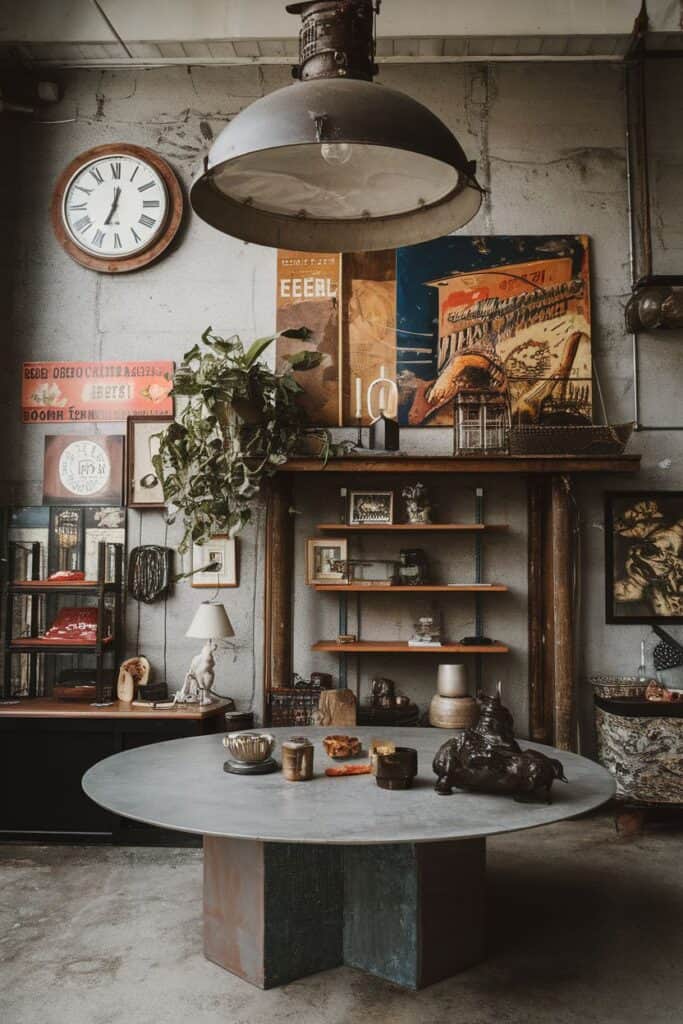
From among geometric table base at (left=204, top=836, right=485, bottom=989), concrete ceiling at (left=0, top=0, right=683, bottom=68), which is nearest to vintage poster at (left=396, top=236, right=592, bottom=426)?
concrete ceiling at (left=0, top=0, right=683, bottom=68)

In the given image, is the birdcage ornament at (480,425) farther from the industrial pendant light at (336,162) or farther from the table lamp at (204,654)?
the industrial pendant light at (336,162)

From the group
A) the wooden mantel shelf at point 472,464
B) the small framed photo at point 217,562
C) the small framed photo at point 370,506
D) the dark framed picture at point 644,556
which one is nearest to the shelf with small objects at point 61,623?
the small framed photo at point 217,562

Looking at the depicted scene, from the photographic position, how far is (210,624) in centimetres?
498

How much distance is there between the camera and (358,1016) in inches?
113

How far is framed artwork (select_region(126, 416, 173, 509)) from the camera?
5629 millimetres

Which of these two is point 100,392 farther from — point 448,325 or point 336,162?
point 336,162

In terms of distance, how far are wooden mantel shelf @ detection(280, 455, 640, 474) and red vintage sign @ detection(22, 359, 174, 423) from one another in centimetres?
113

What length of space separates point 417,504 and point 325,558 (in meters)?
0.66

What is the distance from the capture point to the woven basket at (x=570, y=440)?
5086mm

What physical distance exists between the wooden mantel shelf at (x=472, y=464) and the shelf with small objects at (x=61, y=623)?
1.34m

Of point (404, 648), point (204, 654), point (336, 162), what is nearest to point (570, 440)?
point (404, 648)

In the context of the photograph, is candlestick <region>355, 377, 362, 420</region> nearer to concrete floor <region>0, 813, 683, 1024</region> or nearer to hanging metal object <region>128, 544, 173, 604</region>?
hanging metal object <region>128, 544, 173, 604</region>

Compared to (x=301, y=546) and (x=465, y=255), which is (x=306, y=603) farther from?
(x=465, y=255)

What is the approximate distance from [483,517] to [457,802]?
9.71 ft
